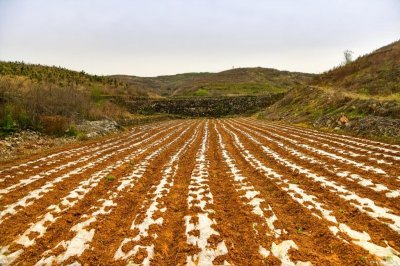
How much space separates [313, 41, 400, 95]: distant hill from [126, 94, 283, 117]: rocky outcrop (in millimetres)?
24563

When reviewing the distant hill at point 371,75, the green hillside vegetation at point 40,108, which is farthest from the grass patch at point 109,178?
the distant hill at point 371,75

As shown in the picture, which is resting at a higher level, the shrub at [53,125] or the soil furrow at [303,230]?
the shrub at [53,125]

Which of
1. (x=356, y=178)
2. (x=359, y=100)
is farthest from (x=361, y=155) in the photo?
(x=359, y=100)

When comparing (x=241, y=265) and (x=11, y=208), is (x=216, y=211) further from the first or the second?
(x=11, y=208)

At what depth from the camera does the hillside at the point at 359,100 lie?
855 inches

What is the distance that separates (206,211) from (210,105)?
63627 mm

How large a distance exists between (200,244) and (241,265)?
126cm

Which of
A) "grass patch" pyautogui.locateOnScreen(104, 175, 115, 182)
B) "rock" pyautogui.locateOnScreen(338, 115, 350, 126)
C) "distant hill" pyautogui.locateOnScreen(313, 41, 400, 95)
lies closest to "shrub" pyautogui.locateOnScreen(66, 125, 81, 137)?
"grass patch" pyautogui.locateOnScreen(104, 175, 115, 182)

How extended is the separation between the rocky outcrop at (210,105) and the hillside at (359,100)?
21.2 m

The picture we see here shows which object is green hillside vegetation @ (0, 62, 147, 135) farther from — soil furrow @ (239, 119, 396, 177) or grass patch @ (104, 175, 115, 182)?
soil furrow @ (239, 119, 396, 177)

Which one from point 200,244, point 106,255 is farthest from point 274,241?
point 106,255

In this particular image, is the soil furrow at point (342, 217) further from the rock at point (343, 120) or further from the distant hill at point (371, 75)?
the distant hill at point (371, 75)

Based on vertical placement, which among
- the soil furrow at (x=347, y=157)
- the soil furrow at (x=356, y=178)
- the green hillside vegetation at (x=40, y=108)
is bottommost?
the soil furrow at (x=356, y=178)

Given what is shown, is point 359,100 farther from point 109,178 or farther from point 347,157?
point 109,178
